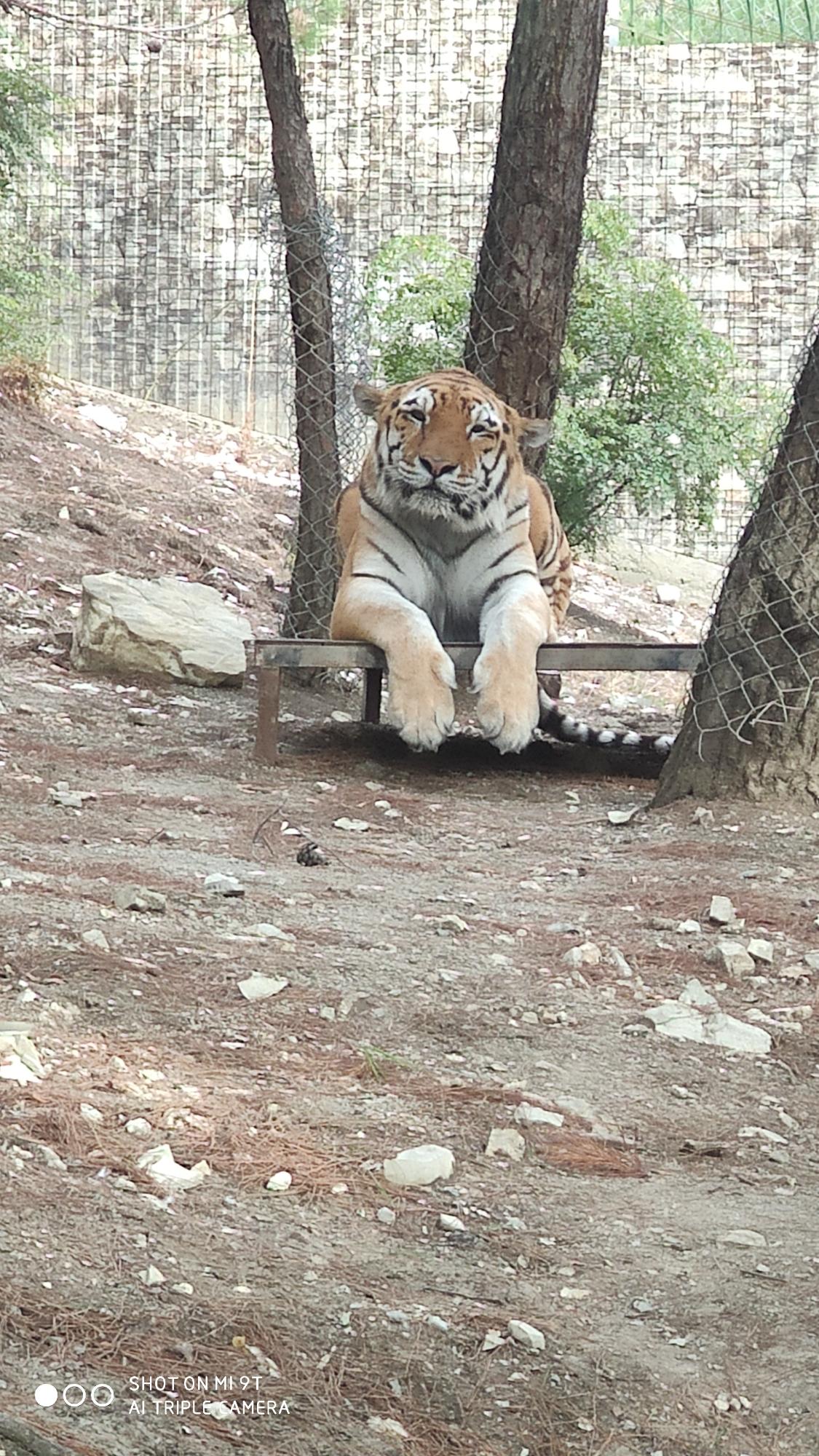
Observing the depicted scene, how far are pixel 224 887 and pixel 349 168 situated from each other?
8446 mm

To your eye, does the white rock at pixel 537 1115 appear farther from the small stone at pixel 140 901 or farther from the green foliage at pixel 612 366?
the green foliage at pixel 612 366

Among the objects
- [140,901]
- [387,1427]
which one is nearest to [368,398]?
[140,901]

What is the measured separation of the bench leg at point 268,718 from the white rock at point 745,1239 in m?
2.88

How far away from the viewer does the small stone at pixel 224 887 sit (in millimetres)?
3266

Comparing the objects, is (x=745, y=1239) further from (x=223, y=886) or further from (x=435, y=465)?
(x=435, y=465)

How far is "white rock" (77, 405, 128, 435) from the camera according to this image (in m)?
10.3

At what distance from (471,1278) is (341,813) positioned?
238 cm

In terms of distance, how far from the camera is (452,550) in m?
5.02

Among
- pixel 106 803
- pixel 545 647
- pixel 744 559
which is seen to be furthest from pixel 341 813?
pixel 744 559

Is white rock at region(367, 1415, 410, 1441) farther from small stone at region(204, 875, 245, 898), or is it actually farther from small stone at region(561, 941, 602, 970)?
small stone at region(204, 875, 245, 898)

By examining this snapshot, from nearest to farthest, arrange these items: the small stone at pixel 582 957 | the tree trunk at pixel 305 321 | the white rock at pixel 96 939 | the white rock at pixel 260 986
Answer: the white rock at pixel 260 986, the white rock at pixel 96 939, the small stone at pixel 582 957, the tree trunk at pixel 305 321

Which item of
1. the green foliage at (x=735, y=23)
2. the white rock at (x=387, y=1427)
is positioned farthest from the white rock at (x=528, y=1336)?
the green foliage at (x=735, y=23)

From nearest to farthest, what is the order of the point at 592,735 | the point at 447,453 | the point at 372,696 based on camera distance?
the point at 447,453 < the point at 592,735 < the point at 372,696

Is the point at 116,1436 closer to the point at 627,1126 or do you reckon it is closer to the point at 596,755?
the point at 627,1126
